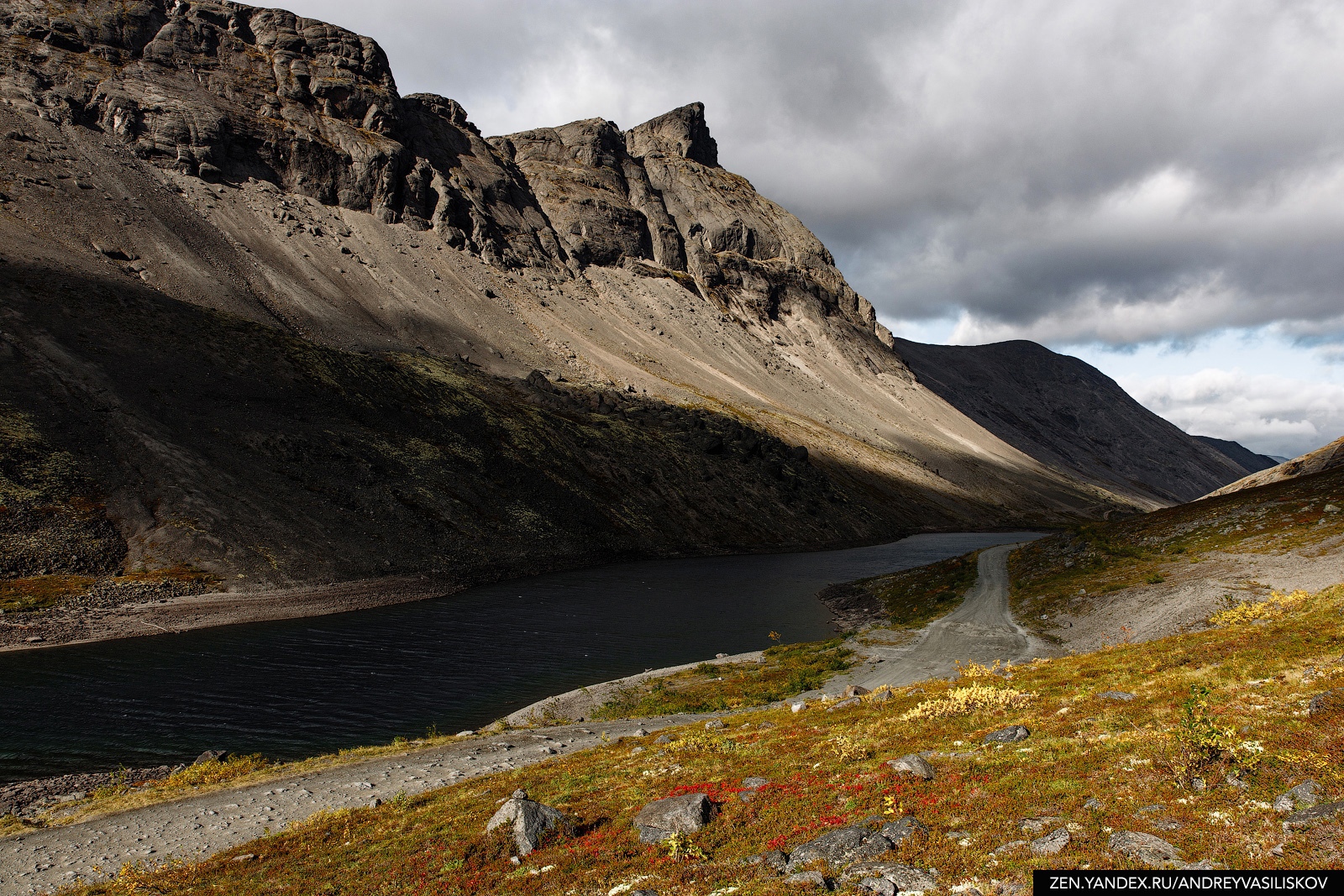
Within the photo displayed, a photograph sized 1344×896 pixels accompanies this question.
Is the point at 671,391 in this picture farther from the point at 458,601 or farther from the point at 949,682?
the point at 949,682

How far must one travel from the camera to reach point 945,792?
482 inches

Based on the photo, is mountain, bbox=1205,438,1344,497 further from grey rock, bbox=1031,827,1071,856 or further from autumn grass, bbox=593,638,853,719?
grey rock, bbox=1031,827,1071,856

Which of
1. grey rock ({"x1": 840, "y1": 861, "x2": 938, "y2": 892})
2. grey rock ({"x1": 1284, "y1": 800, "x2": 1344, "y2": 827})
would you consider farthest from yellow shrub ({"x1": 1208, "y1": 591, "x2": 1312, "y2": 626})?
grey rock ({"x1": 840, "y1": 861, "x2": 938, "y2": 892})

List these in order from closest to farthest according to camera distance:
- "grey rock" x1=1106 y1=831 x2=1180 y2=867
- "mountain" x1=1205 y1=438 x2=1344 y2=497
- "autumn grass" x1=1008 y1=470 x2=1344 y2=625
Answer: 1. "grey rock" x1=1106 y1=831 x2=1180 y2=867
2. "autumn grass" x1=1008 y1=470 x2=1344 y2=625
3. "mountain" x1=1205 y1=438 x2=1344 y2=497

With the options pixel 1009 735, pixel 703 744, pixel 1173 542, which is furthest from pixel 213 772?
pixel 1173 542

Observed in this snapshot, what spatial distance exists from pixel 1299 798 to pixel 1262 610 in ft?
78.4

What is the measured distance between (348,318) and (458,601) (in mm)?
84600

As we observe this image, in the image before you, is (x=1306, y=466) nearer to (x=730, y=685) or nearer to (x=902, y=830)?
(x=730, y=685)

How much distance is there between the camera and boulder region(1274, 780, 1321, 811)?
28.3 feet

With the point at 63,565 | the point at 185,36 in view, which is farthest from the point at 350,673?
the point at 185,36

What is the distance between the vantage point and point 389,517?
68.2 metres

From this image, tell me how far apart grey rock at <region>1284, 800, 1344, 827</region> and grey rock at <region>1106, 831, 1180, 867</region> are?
139 centimetres

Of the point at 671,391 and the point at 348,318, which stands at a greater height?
the point at 348,318

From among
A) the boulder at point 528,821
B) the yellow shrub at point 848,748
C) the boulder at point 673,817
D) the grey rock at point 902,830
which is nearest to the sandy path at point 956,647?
the yellow shrub at point 848,748
